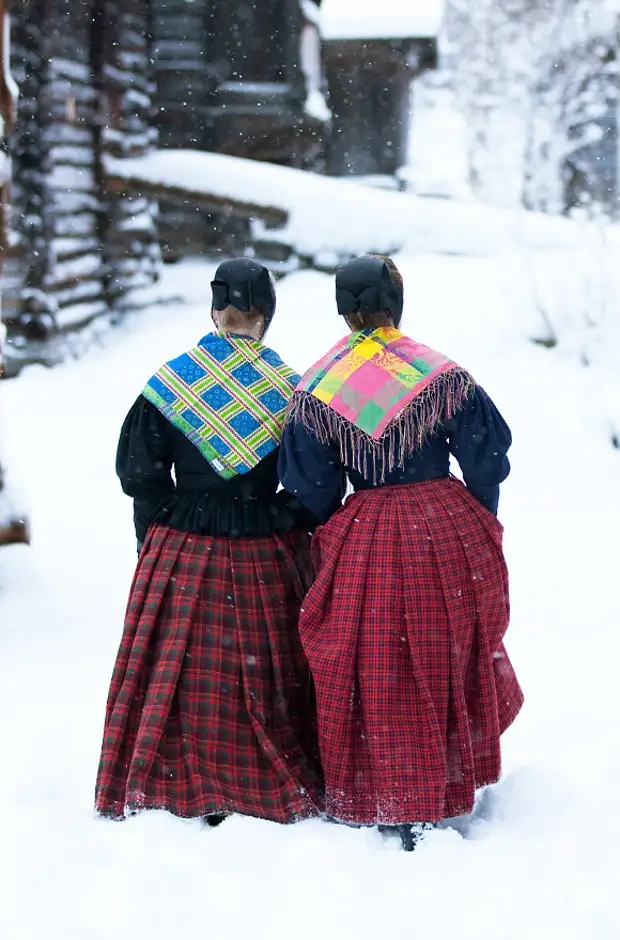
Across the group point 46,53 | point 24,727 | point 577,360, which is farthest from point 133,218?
point 24,727

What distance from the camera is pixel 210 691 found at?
2.87 metres

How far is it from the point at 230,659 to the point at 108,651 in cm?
175

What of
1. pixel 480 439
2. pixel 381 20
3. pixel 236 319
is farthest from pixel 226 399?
pixel 381 20

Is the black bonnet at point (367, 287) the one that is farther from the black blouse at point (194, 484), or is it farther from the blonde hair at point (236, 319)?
the black blouse at point (194, 484)

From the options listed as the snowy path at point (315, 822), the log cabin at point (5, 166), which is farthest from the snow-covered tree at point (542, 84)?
the log cabin at point (5, 166)

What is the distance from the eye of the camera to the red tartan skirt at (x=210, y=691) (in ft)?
9.30

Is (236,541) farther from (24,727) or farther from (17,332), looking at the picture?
(17,332)

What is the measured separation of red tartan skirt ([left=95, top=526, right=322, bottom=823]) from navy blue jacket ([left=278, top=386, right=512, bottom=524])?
0.25m

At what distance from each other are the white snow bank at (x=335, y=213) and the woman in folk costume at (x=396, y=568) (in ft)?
26.9

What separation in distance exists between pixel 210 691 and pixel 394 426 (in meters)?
0.87

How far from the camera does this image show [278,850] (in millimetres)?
2699

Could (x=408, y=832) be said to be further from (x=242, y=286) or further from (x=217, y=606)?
(x=242, y=286)

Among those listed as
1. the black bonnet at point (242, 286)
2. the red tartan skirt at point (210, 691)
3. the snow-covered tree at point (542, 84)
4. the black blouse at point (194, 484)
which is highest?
the snow-covered tree at point (542, 84)

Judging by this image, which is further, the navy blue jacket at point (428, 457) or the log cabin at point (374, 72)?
the log cabin at point (374, 72)
